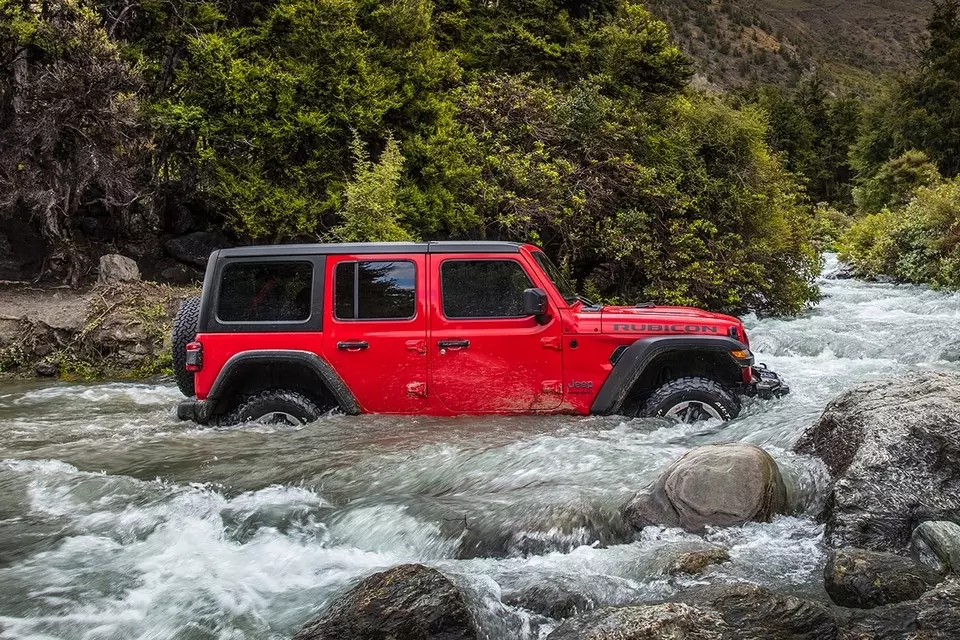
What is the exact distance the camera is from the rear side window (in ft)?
22.7

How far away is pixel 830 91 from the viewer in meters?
103

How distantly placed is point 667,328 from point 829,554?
8.22ft

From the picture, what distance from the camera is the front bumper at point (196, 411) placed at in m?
6.86

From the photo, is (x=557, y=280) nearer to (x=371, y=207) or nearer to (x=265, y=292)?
(x=265, y=292)

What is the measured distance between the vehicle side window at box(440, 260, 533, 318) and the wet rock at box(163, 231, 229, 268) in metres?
8.98

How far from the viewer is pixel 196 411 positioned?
6.91 m

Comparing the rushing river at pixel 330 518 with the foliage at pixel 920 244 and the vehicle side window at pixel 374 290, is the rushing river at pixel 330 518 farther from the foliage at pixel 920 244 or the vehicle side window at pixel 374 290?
the foliage at pixel 920 244

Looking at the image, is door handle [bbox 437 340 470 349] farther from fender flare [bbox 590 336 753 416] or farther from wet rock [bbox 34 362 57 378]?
wet rock [bbox 34 362 57 378]

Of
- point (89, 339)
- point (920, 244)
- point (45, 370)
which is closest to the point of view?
point (45, 370)

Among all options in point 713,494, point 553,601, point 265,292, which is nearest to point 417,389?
point 265,292

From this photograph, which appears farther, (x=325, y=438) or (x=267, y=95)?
(x=267, y=95)

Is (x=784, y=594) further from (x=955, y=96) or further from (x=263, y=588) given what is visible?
(x=955, y=96)

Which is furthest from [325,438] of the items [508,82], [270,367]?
[508,82]

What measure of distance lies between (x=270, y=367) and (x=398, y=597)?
11.9 feet
